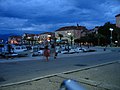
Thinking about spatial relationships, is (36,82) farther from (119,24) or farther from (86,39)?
(119,24)

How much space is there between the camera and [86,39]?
303ft

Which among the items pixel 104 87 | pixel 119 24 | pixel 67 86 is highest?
pixel 119 24

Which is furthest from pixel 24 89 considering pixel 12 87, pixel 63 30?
pixel 63 30

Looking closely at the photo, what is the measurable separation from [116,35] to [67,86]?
290 ft

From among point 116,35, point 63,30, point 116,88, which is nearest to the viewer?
point 116,88

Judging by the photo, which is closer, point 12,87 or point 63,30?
point 12,87

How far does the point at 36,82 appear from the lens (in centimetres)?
866

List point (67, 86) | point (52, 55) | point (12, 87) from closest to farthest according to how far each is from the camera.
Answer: point (67, 86) < point (12, 87) < point (52, 55)

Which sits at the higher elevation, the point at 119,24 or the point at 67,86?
the point at 119,24

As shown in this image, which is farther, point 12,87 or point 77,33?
point 77,33

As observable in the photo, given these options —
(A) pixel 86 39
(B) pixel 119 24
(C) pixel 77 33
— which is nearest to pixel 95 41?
(A) pixel 86 39

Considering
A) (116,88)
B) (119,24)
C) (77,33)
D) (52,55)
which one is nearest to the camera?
(116,88)

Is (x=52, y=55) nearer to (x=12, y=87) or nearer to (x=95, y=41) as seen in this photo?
(x=12, y=87)

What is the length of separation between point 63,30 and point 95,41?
240 feet
